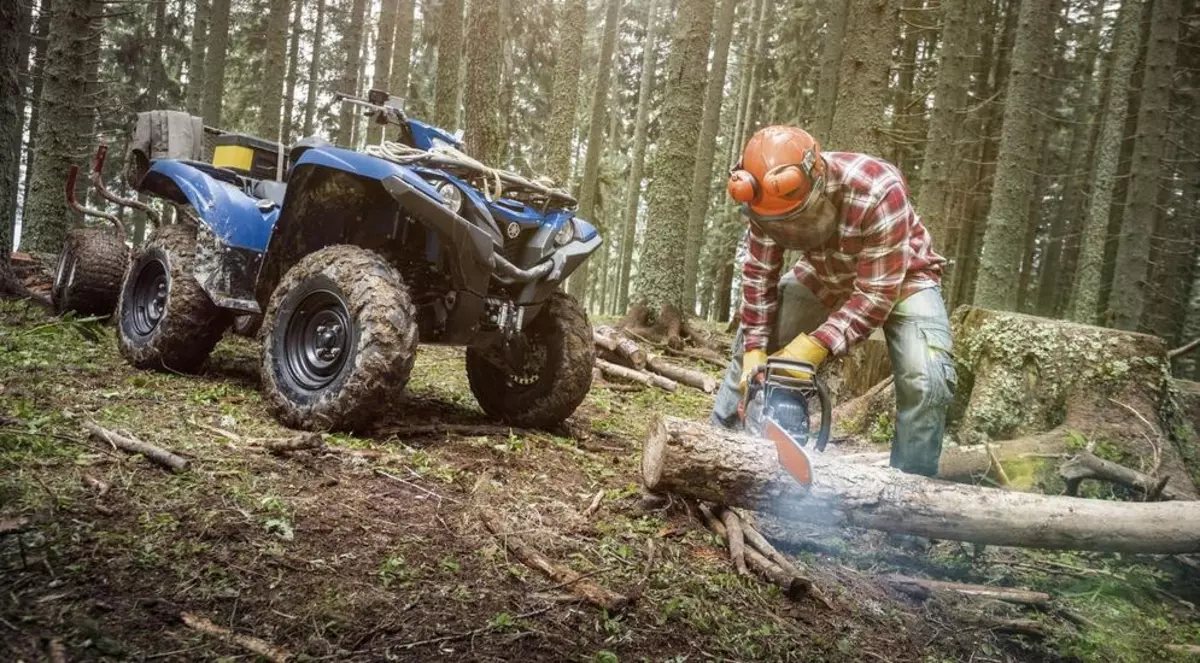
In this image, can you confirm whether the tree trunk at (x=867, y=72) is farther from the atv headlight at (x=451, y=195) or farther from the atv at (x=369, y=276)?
the atv headlight at (x=451, y=195)

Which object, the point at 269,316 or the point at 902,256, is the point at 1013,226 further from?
the point at 269,316

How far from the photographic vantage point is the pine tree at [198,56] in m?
13.6

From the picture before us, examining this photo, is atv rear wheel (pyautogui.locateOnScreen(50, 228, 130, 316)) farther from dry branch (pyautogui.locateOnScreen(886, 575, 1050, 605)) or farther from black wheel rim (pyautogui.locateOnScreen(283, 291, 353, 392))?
dry branch (pyautogui.locateOnScreen(886, 575, 1050, 605))

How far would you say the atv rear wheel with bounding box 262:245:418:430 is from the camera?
11.4ft

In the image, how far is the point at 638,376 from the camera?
22.5 ft

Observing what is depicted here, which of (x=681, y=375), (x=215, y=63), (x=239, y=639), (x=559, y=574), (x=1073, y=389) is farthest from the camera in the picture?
(x=215, y=63)

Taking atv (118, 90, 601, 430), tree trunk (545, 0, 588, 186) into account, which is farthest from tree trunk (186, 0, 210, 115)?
atv (118, 90, 601, 430)

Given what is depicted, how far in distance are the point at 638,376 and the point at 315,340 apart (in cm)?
352

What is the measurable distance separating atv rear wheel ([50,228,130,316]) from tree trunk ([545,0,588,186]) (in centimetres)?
608

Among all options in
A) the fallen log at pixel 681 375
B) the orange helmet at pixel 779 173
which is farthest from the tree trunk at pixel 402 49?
the orange helmet at pixel 779 173

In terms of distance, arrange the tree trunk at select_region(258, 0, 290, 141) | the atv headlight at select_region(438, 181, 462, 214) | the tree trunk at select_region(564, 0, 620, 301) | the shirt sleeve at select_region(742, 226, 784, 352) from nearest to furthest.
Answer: the atv headlight at select_region(438, 181, 462, 214)
the shirt sleeve at select_region(742, 226, 784, 352)
the tree trunk at select_region(258, 0, 290, 141)
the tree trunk at select_region(564, 0, 620, 301)

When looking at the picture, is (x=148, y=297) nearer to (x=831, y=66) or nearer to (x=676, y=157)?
(x=676, y=157)

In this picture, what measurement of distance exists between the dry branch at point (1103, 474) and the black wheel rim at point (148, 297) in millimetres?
5623

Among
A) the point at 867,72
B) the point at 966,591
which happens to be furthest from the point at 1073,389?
the point at 867,72
